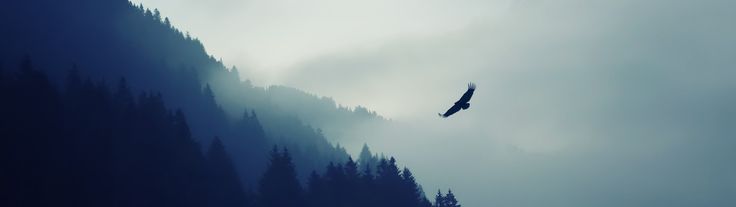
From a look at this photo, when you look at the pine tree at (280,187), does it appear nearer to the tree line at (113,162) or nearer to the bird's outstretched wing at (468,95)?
the tree line at (113,162)

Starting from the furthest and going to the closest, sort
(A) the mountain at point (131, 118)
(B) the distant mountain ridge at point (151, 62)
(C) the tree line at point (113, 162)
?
(B) the distant mountain ridge at point (151, 62)
(A) the mountain at point (131, 118)
(C) the tree line at point (113, 162)

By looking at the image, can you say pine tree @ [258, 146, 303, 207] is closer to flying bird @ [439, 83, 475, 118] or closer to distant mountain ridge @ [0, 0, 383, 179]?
flying bird @ [439, 83, 475, 118]

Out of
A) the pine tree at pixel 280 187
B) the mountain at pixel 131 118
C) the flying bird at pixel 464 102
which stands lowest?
the flying bird at pixel 464 102

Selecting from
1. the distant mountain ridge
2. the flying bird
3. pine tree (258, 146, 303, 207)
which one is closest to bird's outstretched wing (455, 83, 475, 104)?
the flying bird

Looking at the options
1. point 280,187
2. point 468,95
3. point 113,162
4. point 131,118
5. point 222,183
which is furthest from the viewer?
point 280,187

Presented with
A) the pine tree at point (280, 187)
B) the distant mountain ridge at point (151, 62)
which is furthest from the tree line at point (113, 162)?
the distant mountain ridge at point (151, 62)

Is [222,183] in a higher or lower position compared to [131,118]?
lower

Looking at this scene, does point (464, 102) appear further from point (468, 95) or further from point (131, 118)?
point (131, 118)

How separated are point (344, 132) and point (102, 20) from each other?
73.3 meters

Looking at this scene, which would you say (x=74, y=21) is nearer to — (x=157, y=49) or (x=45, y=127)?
(x=157, y=49)

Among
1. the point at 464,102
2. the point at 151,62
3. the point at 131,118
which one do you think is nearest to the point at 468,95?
the point at 464,102

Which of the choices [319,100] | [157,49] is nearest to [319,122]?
[319,100]

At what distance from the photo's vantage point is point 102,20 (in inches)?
4675

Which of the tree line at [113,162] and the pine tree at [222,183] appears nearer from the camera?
the tree line at [113,162]
